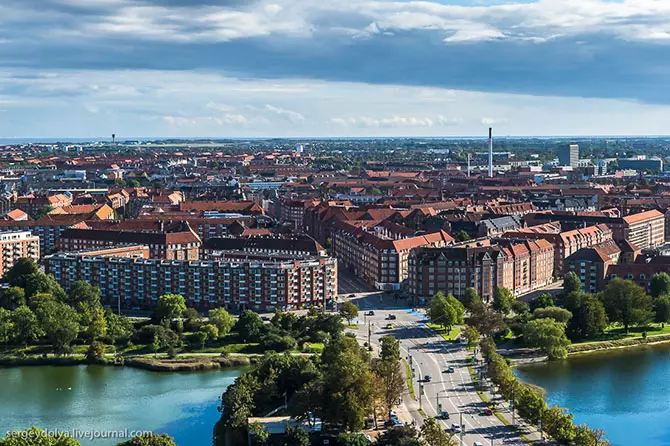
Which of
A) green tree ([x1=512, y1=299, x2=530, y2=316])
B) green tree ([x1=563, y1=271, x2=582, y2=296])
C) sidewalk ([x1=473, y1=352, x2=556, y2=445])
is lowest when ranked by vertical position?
sidewalk ([x1=473, y1=352, x2=556, y2=445])

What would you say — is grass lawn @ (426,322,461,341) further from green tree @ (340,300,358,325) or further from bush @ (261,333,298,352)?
bush @ (261,333,298,352)

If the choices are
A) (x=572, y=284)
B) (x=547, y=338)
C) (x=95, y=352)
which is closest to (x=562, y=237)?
(x=572, y=284)

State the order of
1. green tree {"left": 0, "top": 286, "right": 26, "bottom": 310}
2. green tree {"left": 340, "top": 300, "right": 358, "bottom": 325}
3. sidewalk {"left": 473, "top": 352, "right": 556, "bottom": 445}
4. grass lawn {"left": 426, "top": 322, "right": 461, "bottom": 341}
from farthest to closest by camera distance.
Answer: green tree {"left": 0, "top": 286, "right": 26, "bottom": 310} < green tree {"left": 340, "top": 300, "right": 358, "bottom": 325} < grass lawn {"left": 426, "top": 322, "right": 461, "bottom": 341} < sidewalk {"left": 473, "top": 352, "right": 556, "bottom": 445}

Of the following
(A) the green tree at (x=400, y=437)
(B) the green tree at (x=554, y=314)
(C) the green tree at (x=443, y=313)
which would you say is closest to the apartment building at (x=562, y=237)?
(B) the green tree at (x=554, y=314)

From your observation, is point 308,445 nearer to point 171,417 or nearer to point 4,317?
point 171,417

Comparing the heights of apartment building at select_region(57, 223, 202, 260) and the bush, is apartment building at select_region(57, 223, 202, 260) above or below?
above

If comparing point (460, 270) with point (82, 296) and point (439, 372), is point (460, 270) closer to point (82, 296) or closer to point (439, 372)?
point (439, 372)

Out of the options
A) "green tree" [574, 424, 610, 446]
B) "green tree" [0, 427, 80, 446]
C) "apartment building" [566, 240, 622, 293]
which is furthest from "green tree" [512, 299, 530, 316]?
"green tree" [0, 427, 80, 446]
